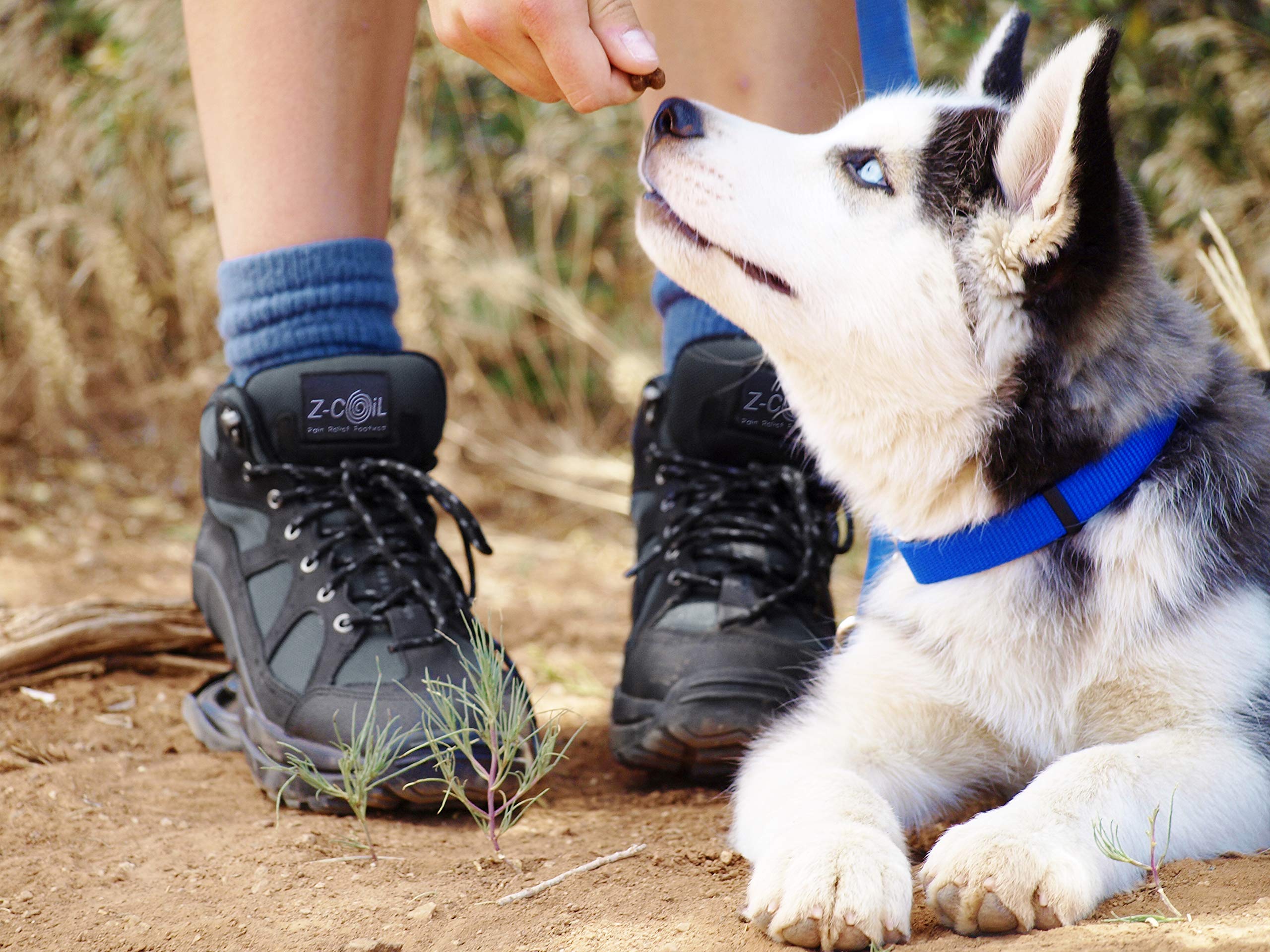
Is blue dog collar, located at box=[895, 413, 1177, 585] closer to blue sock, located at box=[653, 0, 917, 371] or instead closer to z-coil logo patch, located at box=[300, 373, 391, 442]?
blue sock, located at box=[653, 0, 917, 371]

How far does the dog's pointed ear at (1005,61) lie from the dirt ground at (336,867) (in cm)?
134

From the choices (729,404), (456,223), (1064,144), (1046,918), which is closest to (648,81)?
(1064,144)

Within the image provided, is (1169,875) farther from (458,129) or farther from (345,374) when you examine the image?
(458,129)

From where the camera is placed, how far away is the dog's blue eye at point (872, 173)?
184 cm

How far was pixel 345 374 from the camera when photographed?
214 cm

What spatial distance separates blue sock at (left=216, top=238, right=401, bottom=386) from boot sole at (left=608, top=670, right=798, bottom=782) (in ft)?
2.83

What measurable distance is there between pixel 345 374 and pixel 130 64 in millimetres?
3026

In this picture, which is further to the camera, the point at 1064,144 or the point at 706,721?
the point at 706,721

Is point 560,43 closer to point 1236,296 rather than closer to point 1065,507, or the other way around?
point 1065,507

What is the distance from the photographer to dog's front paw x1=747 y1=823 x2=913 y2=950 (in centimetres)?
129

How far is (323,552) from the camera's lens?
215cm

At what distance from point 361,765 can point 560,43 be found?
108 cm

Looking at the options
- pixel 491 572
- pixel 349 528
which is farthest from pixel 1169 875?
pixel 491 572

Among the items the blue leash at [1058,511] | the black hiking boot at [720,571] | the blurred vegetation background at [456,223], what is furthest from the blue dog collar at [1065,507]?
the blurred vegetation background at [456,223]
